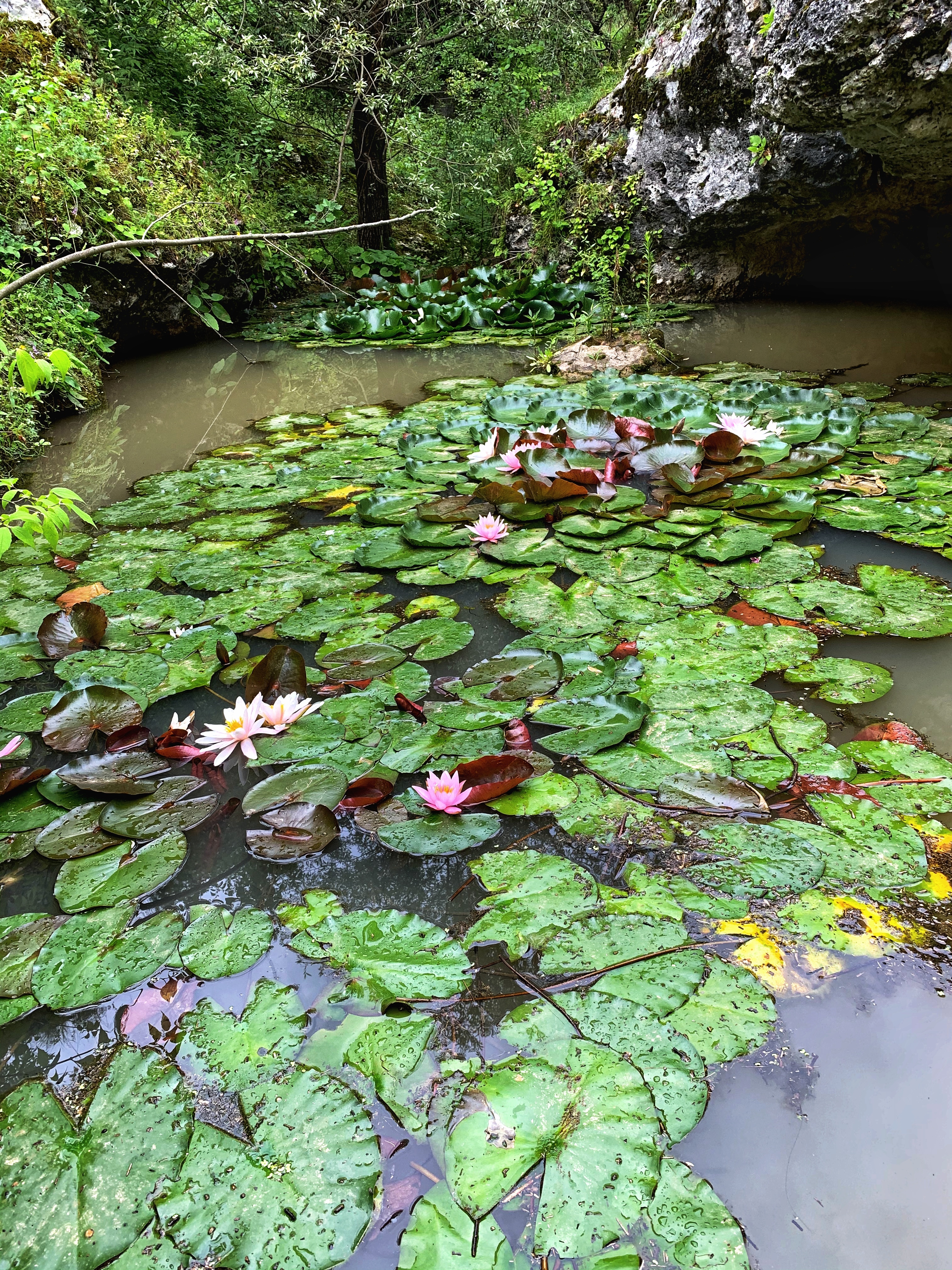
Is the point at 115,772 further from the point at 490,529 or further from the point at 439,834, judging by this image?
the point at 490,529

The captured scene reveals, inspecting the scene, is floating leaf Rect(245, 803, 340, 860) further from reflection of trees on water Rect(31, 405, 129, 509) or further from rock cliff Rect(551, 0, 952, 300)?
rock cliff Rect(551, 0, 952, 300)

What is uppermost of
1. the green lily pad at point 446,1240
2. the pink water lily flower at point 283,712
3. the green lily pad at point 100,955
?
the pink water lily flower at point 283,712

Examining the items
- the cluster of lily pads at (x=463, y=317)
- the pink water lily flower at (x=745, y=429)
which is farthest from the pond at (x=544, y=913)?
the cluster of lily pads at (x=463, y=317)

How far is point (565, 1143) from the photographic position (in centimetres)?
87

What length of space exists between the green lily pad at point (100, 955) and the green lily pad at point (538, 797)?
23.5 inches

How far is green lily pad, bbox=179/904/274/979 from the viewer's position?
3.73 feet

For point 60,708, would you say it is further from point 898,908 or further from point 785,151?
point 785,151

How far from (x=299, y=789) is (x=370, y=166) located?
7389 mm

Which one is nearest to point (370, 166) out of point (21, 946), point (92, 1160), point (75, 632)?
point (75, 632)

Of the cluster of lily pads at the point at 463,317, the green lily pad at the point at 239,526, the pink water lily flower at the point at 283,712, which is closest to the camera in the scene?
the pink water lily flower at the point at 283,712

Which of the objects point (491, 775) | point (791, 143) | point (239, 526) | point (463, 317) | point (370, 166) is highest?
point (370, 166)

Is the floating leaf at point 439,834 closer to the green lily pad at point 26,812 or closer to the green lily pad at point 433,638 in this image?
the green lily pad at point 433,638

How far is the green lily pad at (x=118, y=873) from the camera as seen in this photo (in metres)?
1.25

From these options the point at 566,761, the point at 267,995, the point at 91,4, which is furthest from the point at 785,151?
the point at 91,4
